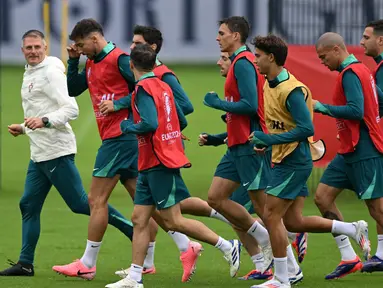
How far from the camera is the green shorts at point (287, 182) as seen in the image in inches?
373

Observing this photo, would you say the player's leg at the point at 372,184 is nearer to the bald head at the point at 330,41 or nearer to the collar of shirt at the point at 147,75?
the bald head at the point at 330,41

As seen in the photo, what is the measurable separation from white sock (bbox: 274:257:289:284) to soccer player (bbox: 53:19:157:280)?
1.80 metres

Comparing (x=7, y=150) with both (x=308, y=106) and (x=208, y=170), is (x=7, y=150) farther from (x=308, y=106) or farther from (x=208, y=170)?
(x=308, y=106)

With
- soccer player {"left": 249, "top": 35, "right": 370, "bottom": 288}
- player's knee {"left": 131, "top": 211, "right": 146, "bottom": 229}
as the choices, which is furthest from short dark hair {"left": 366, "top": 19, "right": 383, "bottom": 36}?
player's knee {"left": 131, "top": 211, "right": 146, "bottom": 229}

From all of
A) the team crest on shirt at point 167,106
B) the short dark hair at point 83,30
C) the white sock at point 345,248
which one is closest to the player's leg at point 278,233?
the team crest on shirt at point 167,106

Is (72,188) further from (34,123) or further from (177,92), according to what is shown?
(177,92)

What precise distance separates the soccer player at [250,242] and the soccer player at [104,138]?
0.79 metres

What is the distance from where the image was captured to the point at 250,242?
1063cm

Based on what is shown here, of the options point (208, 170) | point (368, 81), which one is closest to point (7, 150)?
point (208, 170)

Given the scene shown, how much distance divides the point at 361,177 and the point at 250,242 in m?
1.20

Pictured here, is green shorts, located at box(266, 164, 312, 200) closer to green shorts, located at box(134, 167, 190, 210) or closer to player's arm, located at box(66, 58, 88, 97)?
green shorts, located at box(134, 167, 190, 210)

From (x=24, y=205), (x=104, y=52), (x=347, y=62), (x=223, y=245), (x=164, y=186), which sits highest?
(x=104, y=52)

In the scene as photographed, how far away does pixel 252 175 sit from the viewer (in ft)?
33.4

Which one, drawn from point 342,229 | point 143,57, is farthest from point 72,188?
point 342,229
